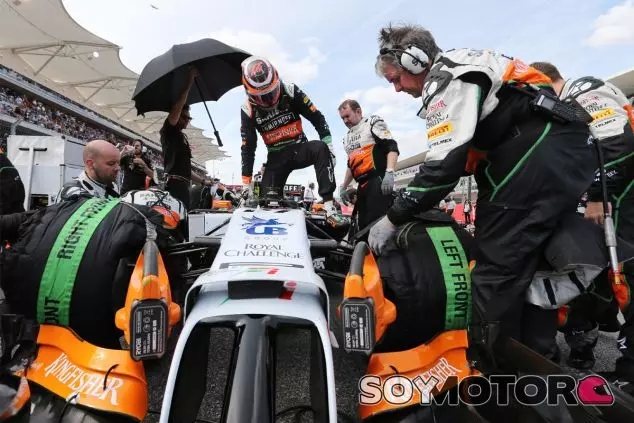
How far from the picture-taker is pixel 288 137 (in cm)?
405

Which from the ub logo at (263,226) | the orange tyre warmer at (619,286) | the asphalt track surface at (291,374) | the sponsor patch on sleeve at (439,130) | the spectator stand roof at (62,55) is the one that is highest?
the spectator stand roof at (62,55)

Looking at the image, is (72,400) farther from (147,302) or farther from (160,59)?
(160,59)

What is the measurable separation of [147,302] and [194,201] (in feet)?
21.9

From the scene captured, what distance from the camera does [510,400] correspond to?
1.36 metres

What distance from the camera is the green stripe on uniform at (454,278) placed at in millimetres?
1569

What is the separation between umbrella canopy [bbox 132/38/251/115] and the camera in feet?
12.7

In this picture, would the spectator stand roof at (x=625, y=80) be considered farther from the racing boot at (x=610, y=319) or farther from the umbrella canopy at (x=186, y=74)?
the racing boot at (x=610, y=319)

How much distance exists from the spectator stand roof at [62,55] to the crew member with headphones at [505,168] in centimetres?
1007

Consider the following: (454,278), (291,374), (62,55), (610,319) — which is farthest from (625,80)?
(62,55)

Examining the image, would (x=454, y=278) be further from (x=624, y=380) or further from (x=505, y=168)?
(x=624, y=380)

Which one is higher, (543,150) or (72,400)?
(543,150)

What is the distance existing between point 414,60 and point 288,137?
92.2 inches

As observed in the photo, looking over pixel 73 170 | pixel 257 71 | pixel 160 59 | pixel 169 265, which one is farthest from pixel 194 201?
pixel 169 265

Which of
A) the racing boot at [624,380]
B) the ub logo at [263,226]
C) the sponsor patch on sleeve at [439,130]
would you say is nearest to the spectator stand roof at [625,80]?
the racing boot at [624,380]
